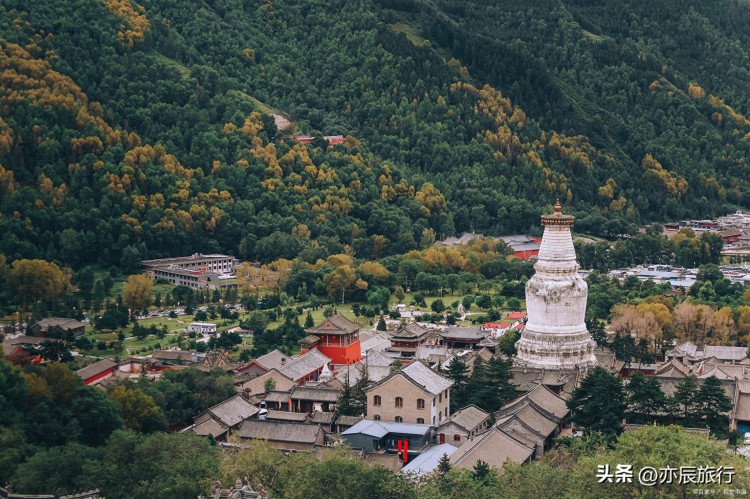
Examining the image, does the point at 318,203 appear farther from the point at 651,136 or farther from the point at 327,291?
the point at 651,136

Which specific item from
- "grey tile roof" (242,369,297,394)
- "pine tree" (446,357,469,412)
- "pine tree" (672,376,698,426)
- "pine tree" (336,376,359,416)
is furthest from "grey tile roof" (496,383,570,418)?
"grey tile roof" (242,369,297,394)

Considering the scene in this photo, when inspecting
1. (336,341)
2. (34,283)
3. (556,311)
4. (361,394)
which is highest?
(556,311)

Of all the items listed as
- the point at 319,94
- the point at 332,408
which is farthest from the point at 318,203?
the point at 332,408

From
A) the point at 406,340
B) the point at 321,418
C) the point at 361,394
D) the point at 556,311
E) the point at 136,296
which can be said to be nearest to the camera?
the point at 321,418

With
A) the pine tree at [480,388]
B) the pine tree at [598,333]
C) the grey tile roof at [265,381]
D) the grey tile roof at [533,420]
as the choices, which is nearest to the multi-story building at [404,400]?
the pine tree at [480,388]

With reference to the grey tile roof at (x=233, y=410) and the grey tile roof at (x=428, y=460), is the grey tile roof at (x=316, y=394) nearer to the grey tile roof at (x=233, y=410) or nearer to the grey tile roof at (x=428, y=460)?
the grey tile roof at (x=233, y=410)

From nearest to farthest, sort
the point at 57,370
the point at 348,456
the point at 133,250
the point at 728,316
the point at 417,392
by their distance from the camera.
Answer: the point at 348,456, the point at 57,370, the point at 417,392, the point at 728,316, the point at 133,250

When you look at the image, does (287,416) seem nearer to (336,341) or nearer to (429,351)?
(336,341)

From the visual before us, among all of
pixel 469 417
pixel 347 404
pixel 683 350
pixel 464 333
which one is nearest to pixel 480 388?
pixel 469 417
